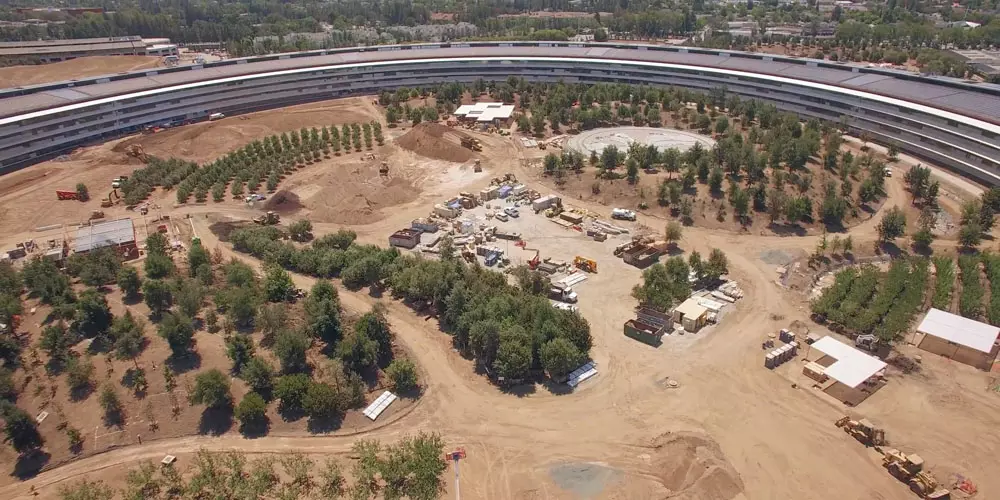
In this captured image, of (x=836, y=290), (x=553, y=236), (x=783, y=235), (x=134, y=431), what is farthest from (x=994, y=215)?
(x=134, y=431)

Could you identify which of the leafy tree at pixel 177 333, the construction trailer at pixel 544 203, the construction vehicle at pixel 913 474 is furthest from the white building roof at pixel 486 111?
the construction vehicle at pixel 913 474

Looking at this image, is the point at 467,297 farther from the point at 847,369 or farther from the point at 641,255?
the point at 847,369

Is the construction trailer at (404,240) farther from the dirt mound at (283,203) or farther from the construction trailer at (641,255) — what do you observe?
the construction trailer at (641,255)

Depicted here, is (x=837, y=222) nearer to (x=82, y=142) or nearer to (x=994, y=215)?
(x=994, y=215)

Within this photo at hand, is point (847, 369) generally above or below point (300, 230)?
below

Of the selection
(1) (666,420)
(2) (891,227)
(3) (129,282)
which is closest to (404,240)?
(3) (129,282)

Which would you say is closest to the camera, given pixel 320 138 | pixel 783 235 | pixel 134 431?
pixel 134 431

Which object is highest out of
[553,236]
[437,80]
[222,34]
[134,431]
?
[222,34]
